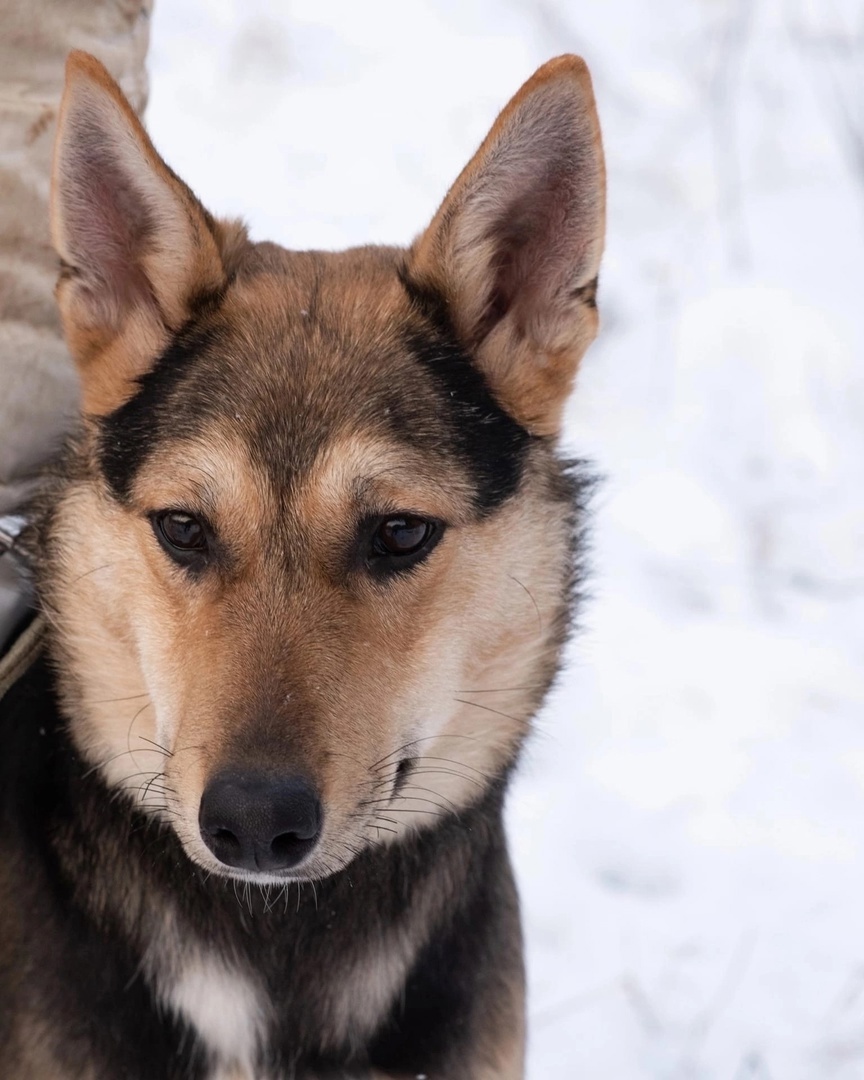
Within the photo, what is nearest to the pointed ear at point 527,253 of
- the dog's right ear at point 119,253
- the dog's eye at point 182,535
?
the dog's right ear at point 119,253

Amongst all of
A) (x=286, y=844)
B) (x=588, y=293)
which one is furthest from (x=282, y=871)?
(x=588, y=293)

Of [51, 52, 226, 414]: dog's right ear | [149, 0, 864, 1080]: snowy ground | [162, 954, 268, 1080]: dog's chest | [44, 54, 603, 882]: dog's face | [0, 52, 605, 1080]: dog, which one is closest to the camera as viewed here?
[44, 54, 603, 882]: dog's face

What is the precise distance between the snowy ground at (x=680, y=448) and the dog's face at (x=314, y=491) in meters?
0.73

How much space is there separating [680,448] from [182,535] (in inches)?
165

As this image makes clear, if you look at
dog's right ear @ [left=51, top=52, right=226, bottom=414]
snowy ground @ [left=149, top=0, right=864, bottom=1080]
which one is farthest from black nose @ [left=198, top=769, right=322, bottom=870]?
snowy ground @ [left=149, top=0, right=864, bottom=1080]

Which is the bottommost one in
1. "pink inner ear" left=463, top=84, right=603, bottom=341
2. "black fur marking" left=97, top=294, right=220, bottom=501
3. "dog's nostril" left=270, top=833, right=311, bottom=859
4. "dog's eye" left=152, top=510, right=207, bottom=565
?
"dog's nostril" left=270, top=833, right=311, bottom=859

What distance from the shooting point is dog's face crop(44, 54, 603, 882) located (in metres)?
2.32

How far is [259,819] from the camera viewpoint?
6.94ft

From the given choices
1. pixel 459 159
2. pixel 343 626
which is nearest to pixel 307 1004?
pixel 343 626

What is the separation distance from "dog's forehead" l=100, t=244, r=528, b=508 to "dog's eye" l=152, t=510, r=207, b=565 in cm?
13

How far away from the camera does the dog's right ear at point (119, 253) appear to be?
8.36 feet

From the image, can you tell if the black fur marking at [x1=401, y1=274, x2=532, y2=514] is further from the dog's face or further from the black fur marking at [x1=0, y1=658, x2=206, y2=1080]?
the black fur marking at [x1=0, y1=658, x2=206, y2=1080]

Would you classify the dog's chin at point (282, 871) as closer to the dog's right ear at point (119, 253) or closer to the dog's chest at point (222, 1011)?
the dog's chest at point (222, 1011)

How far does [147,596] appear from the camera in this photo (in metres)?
2.56
